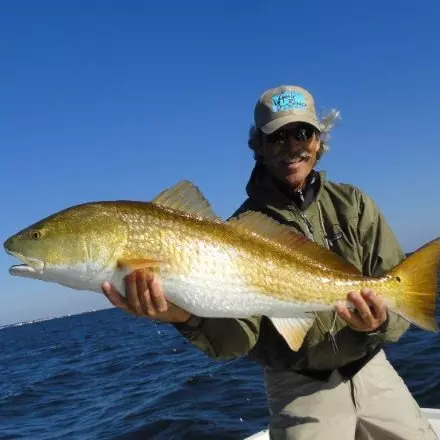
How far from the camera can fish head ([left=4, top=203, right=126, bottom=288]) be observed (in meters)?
3.91

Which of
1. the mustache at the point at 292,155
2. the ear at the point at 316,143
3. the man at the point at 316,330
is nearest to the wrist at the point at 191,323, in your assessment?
the man at the point at 316,330

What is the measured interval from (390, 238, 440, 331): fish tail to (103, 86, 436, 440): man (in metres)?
0.29

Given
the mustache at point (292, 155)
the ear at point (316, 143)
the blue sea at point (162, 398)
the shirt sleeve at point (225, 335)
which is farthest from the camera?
the blue sea at point (162, 398)

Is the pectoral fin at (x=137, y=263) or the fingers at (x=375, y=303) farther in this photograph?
the fingers at (x=375, y=303)

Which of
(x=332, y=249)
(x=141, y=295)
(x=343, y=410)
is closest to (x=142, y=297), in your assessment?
(x=141, y=295)

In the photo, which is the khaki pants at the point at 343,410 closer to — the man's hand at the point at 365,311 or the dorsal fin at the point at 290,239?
the man's hand at the point at 365,311

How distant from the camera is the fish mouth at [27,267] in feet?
13.0

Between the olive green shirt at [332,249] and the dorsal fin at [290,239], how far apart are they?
0.58m

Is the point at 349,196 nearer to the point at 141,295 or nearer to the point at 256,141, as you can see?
the point at 256,141

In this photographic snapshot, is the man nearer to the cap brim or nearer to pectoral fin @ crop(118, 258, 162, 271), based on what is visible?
the cap brim

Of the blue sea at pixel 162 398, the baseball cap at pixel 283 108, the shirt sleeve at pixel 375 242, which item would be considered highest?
the baseball cap at pixel 283 108

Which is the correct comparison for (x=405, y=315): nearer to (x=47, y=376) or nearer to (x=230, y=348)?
(x=230, y=348)

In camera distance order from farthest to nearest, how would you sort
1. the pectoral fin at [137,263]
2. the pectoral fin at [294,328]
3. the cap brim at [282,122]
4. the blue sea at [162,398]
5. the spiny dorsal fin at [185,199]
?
the blue sea at [162,398] → the cap brim at [282,122] → the pectoral fin at [294,328] → the spiny dorsal fin at [185,199] → the pectoral fin at [137,263]

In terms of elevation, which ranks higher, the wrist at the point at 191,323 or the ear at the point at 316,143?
the ear at the point at 316,143
